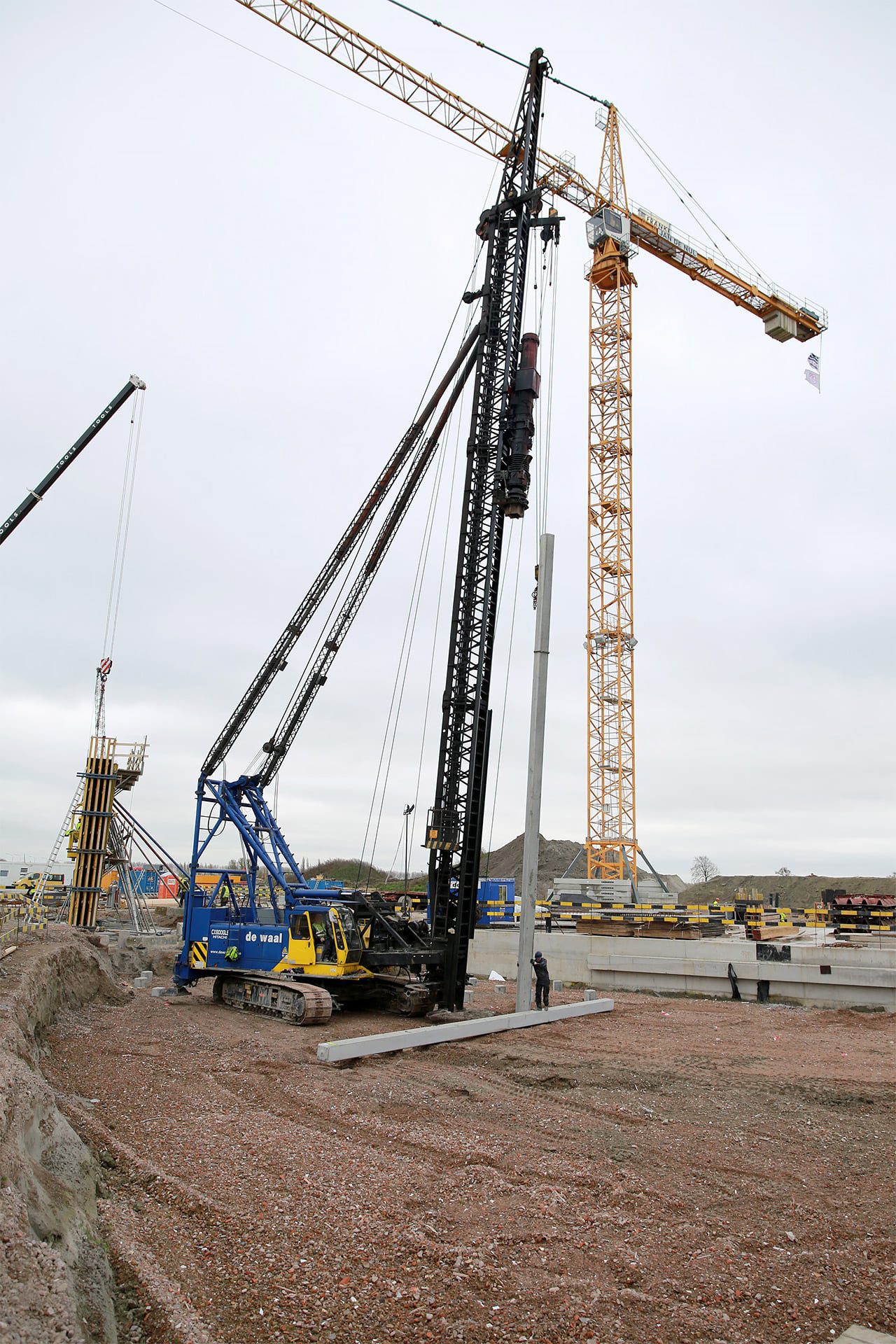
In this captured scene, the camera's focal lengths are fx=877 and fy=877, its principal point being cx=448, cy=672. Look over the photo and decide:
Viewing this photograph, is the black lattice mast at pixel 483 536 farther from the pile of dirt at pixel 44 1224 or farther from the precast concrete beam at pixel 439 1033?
the pile of dirt at pixel 44 1224

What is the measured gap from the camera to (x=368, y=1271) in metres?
5.61

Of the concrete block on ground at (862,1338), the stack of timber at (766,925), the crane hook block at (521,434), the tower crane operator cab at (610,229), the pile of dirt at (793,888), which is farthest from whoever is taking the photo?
the pile of dirt at (793,888)

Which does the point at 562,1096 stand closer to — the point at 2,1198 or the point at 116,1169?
the point at 116,1169

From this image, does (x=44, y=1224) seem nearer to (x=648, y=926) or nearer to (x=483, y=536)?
(x=483, y=536)

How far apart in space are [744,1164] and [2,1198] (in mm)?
6383

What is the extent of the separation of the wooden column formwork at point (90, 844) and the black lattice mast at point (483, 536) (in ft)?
58.5

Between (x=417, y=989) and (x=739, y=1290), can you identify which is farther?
(x=417, y=989)

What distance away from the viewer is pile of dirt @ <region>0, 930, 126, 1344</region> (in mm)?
3879

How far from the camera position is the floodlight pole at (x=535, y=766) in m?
15.9

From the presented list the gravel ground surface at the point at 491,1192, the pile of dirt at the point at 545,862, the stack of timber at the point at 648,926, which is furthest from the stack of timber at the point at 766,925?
the pile of dirt at the point at 545,862

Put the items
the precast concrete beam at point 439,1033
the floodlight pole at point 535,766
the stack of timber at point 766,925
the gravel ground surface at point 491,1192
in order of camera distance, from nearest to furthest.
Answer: the gravel ground surface at point 491,1192 < the precast concrete beam at point 439,1033 < the floodlight pole at point 535,766 < the stack of timber at point 766,925

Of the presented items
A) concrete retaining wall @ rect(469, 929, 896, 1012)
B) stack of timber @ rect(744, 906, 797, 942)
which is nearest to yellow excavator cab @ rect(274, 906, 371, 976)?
concrete retaining wall @ rect(469, 929, 896, 1012)

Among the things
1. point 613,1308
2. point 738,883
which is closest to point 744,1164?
point 613,1308

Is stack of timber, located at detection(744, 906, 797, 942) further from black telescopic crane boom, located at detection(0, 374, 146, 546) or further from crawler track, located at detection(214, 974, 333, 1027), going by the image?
black telescopic crane boom, located at detection(0, 374, 146, 546)
